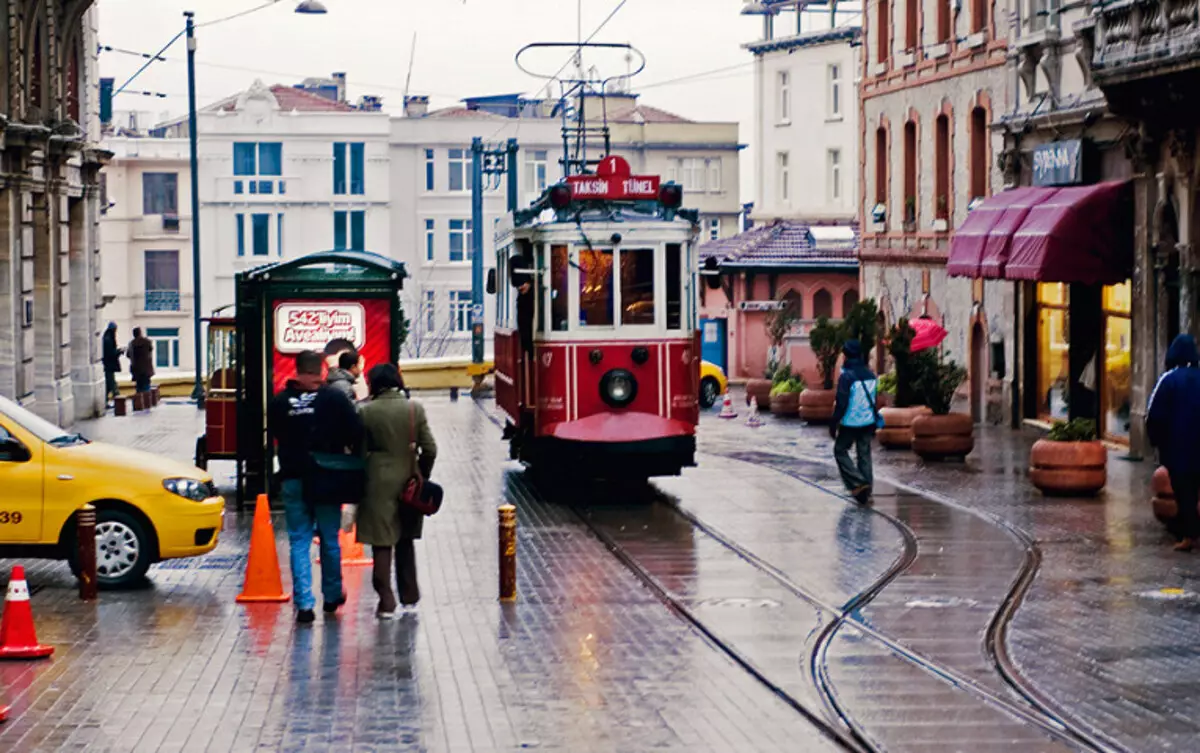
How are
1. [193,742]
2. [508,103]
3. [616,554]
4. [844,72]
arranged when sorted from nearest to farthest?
[193,742], [616,554], [844,72], [508,103]

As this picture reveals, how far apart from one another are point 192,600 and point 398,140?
7237cm

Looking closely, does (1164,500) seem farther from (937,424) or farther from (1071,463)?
(937,424)

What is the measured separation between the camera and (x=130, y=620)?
15.2m

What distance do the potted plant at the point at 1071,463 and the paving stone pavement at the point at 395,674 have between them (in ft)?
21.5

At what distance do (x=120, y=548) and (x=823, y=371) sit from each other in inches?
876

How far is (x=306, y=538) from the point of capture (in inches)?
600

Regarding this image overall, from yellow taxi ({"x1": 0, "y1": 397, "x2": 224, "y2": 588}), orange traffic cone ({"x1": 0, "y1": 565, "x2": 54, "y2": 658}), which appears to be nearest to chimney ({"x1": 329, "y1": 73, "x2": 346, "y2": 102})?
yellow taxi ({"x1": 0, "y1": 397, "x2": 224, "y2": 588})

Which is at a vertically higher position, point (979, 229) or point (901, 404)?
point (979, 229)

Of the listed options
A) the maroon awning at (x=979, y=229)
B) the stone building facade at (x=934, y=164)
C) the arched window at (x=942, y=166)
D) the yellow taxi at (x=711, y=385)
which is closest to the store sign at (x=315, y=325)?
the maroon awning at (x=979, y=229)

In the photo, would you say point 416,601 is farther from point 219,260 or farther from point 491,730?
point 219,260

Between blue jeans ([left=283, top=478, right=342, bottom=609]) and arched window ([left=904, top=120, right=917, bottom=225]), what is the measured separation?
27.3 meters

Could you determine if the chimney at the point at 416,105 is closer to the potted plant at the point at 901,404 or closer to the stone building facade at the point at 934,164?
the stone building facade at the point at 934,164

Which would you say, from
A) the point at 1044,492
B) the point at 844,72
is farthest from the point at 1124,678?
the point at 844,72

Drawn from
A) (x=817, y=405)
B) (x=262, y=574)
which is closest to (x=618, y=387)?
(x=262, y=574)
